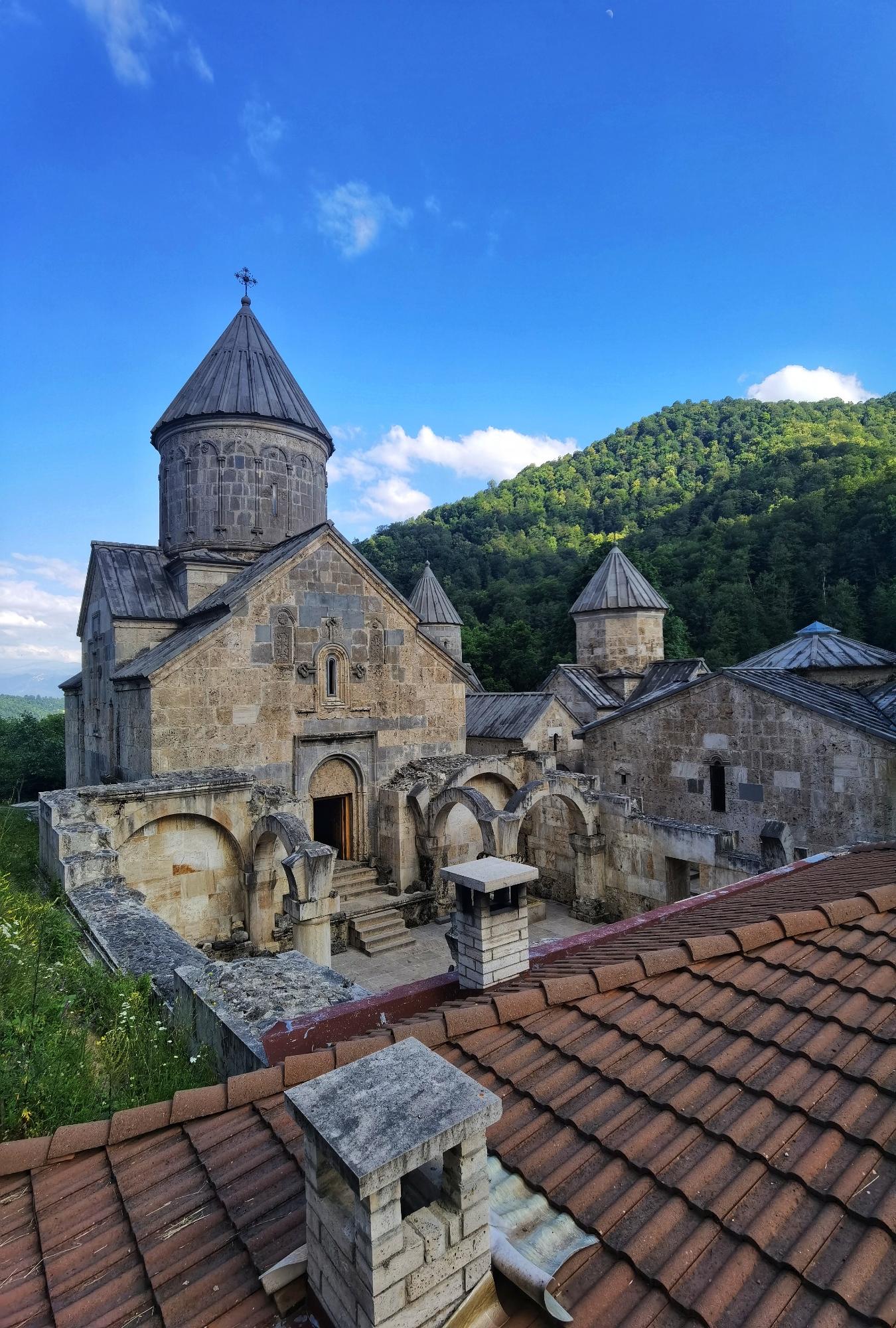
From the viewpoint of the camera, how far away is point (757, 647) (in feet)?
129

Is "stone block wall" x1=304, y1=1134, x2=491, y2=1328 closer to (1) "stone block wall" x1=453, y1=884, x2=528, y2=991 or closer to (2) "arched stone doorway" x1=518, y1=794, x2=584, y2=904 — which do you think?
(1) "stone block wall" x1=453, y1=884, x2=528, y2=991

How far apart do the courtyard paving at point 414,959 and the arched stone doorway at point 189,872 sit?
6.37ft

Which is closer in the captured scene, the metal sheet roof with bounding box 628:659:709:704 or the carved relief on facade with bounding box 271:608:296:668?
the carved relief on facade with bounding box 271:608:296:668

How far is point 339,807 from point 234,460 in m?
8.02

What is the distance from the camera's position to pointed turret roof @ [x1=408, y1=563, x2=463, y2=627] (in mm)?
29406

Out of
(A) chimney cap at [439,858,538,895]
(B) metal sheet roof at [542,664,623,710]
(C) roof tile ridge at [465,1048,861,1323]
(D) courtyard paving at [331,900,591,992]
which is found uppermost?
(B) metal sheet roof at [542,664,623,710]

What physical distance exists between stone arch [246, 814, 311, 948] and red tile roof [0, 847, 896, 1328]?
6803mm

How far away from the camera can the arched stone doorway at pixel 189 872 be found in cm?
944

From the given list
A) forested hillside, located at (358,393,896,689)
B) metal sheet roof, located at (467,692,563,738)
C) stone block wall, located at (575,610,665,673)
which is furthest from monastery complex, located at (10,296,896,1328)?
forested hillside, located at (358,393,896,689)

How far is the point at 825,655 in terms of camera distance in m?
15.7

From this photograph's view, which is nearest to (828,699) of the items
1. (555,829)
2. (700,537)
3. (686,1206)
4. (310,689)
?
(555,829)

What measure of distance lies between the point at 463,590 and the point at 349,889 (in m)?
50.9

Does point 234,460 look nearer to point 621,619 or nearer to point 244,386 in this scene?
point 244,386

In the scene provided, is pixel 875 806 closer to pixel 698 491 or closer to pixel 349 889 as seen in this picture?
pixel 349 889
